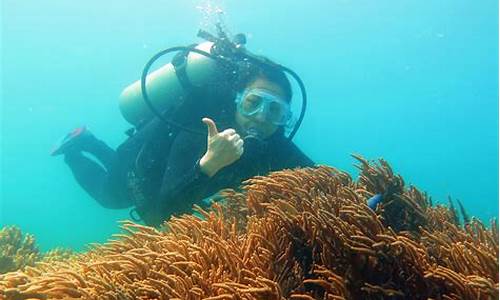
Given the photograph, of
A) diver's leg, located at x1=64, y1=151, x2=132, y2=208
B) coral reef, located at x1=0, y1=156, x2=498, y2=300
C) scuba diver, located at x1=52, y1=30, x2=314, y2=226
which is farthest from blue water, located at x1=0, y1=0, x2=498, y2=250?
coral reef, located at x1=0, y1=156, x2=498, y2=300

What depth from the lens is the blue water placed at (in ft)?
244

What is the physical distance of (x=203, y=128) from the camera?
23.8 ft

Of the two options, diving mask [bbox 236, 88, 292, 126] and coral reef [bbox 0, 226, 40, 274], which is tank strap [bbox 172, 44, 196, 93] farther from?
coral reef [bbox 0, 226, 40, 274]

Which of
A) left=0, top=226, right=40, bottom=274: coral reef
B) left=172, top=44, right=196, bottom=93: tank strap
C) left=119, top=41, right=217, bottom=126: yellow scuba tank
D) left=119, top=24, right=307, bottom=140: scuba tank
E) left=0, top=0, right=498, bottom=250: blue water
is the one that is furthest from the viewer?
left=0, top=0, right=498, bottom=250: blue water

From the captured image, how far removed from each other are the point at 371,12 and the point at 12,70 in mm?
64999

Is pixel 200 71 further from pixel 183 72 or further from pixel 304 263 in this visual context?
pixel 304 263

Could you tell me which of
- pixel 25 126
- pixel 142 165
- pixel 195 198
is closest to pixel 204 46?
pixel 142 165

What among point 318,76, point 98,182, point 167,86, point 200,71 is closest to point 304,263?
point 200,71

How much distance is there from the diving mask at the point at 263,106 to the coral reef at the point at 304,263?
2.81 m

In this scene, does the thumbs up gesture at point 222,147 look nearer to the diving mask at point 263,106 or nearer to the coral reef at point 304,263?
the diving mask at point 263,106

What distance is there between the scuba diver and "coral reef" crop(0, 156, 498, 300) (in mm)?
1995

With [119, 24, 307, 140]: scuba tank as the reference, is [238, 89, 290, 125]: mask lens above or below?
below

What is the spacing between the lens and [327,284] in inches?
118

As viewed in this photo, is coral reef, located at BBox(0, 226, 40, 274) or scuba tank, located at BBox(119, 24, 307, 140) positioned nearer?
scuba tank, located at BBox(119, 24, 307, 140)
